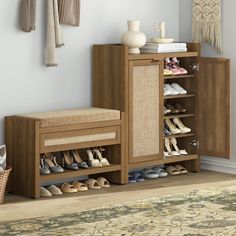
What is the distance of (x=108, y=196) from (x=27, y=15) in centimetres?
145

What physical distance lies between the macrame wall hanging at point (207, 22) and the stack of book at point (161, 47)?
0.96 feet

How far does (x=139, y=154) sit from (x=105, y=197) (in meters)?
0.78

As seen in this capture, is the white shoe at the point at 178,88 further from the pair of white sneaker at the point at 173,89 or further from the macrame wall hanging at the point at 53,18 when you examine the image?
the macrame wall hanging at the point at 53,18

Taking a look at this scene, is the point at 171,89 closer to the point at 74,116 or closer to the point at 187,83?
the point at 187,83

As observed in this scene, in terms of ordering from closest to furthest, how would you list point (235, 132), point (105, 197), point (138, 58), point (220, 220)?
point (220, 220) → point (105, 197) → point (138, 58) → point (235, 132)

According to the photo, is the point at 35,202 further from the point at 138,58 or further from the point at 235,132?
the point at 235,132

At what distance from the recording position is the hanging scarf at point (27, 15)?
600 cm

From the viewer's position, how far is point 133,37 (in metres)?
6.45

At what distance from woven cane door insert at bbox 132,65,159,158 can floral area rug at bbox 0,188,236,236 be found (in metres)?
0.90

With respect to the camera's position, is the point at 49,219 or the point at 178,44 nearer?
the point at 49,219

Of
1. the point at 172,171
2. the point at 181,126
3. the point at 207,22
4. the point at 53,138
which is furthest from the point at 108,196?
the point at 207,22

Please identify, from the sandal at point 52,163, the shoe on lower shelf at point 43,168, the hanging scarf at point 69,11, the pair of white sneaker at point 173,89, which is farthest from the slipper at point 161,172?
the hanging scarf at point 69,11

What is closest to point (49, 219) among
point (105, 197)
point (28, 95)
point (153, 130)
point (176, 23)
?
point (105, 197)

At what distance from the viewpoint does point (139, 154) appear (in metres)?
6.55
